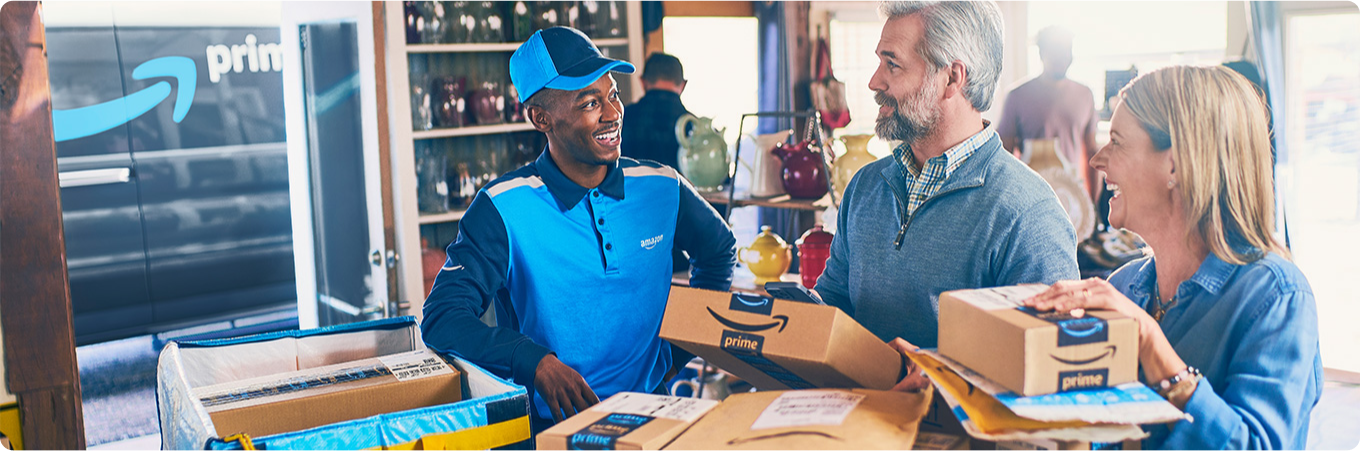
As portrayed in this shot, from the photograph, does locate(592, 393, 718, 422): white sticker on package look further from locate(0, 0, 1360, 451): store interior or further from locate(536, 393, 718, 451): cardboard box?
locate(0, 0, 1360, 451): store interior

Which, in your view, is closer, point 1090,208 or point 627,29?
point 1090,208


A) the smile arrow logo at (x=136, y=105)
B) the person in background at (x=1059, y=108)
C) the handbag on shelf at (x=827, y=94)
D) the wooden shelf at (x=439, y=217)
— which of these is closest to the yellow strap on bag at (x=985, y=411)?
the wooden shelf at (x=439, y=217)

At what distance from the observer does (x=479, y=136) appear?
432cm

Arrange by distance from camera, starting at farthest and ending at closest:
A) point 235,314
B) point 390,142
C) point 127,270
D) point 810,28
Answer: point 810,28
point 235,314
point 127,270
point 390,142

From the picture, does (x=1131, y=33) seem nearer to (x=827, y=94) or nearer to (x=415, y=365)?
(x=827, y=94)

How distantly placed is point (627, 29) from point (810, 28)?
6.83ft

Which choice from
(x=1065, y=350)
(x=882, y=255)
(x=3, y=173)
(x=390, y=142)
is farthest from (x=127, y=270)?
(x=1065, y=350)

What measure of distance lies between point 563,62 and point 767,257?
1436mm

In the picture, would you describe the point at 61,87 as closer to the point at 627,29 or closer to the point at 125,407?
the point at 125,407

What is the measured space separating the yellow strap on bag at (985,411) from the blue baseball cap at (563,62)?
0.93m

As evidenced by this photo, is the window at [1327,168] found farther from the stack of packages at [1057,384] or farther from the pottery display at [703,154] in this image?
the stack of packages at [1057,384]

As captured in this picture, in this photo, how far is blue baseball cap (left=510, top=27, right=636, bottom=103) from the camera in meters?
1.80

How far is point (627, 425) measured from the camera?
3.72ft

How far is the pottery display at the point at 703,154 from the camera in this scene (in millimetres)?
3367
